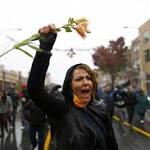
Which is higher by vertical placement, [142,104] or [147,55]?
[147,55]

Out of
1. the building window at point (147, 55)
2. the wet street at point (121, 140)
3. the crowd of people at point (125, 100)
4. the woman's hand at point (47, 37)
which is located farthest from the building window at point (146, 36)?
the woman's hand at point (47, 37)

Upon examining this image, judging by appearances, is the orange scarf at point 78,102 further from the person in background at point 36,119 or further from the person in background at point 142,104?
the person in background at point 142,104

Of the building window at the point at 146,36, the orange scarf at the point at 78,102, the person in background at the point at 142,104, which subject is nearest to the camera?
the orange scarf at the point at 78,102

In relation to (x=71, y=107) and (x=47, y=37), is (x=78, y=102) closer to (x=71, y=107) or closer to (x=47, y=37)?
(x=71, y=107)

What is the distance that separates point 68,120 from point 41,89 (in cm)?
27

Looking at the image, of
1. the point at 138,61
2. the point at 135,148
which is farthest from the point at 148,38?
the point at 135,148

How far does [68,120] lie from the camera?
3.56 m

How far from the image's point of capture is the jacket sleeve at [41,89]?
136 inches

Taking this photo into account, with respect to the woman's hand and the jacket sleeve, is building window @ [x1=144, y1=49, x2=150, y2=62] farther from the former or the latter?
the woman's hand

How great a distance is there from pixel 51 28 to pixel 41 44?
0.51 ft

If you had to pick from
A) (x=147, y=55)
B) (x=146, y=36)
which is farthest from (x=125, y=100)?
(x=147, y=55)

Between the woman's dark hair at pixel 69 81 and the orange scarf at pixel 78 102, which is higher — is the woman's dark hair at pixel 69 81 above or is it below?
above

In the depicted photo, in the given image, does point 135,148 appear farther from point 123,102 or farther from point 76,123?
point 76,123

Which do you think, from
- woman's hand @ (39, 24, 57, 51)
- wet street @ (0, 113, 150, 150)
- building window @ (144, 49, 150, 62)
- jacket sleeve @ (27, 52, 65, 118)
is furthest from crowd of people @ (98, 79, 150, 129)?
building window @ (144, 49, 150, 62)
